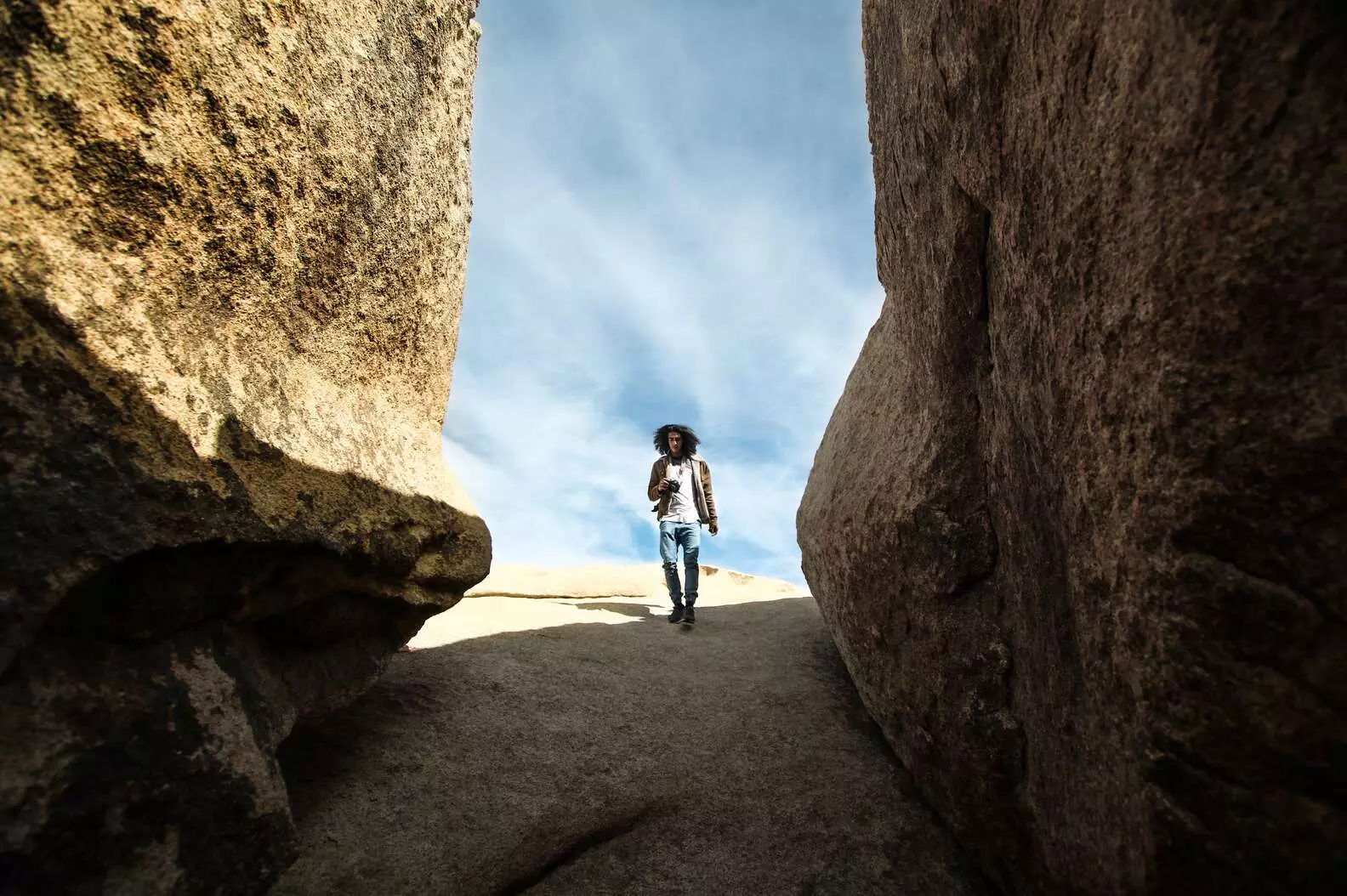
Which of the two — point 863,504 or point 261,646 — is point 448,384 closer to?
point 261,646

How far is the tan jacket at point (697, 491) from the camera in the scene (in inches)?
373

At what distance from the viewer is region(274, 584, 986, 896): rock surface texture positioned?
3.84 m

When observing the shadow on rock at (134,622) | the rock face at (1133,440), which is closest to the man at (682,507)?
the rock face at (1133,440)

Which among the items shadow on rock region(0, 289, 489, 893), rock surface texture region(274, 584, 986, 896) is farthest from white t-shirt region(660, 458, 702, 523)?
shadow on rock region(0, 289, 489, 893)

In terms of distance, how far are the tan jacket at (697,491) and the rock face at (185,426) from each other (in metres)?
5.46

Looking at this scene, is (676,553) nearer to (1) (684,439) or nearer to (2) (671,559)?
(2) (671,559)

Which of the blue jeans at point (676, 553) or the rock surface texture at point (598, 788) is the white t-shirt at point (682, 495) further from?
the rock surface texture at point (598, 788)

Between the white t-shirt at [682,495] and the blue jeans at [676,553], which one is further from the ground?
the white t-shirt at [682,495]

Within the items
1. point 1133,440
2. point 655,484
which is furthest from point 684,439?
point 1133,440

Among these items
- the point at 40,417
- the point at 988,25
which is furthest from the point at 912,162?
the point at 40,417

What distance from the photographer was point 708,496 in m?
9.95

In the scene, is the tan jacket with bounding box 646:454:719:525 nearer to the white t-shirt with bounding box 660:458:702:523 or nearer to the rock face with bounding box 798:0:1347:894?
the white t-shirt with bounding box 660:458:702:523

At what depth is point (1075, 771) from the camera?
298cm

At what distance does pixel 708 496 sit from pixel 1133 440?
775 cm
